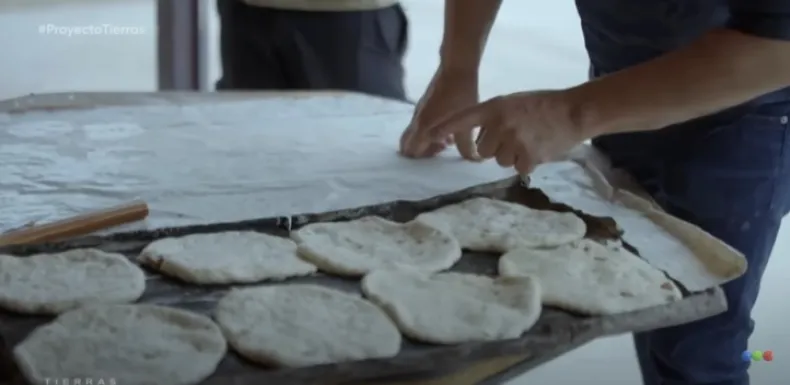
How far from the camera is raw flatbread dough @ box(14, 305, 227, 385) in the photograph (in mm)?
722

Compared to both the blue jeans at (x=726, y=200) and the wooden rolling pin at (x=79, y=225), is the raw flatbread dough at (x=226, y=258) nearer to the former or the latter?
the wooden rolling pin at (x=79, y=225)

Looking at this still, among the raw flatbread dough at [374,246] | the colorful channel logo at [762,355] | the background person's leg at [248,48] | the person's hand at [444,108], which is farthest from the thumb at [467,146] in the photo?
the colorful channel logo at [762,355]

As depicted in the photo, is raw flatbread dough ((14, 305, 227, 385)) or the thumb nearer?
raw flatbread dough ((14, 305, 227, 385))

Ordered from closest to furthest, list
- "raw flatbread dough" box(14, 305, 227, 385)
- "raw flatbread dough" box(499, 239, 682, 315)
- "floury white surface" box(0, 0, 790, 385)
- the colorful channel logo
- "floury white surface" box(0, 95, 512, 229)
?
"raw flatbread dough" box(14, 305, 227, 385) < "raw flatbread dough" box(499, 239, 682, 315) < "floury white surface" box(0, 95, 512, 229) < the colorful channel logo < "floury white surface" box(0, 0, 790, 385)

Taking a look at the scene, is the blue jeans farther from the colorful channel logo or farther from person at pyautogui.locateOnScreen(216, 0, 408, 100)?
the colorful channel logo

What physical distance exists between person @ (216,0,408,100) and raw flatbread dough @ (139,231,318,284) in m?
0.68

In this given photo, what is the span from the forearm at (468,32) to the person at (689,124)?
0.14m

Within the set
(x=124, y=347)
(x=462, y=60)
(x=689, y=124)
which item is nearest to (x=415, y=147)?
(x=462, y=60)

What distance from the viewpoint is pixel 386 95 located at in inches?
66.8

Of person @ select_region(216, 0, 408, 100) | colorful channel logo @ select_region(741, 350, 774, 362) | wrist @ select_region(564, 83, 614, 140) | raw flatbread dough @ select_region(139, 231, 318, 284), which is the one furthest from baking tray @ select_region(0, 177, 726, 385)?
colorful channel logo @ select_region(741, 350, 774, 362)

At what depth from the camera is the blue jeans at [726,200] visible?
1069 mm

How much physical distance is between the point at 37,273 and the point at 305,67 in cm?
83

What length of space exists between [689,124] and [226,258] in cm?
52

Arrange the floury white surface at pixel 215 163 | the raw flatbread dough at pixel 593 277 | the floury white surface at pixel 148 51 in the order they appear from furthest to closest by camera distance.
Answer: the floury white surface at pixel 148 51 → the floury white surface at pixel 215 163 → the raw flatbread dough at pixel 593 277
